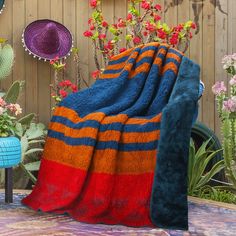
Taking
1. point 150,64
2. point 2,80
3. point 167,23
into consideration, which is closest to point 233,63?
point 150,64

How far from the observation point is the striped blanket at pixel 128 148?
3.09 metres

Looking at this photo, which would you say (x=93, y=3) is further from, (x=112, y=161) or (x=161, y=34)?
(x=112, y=161)

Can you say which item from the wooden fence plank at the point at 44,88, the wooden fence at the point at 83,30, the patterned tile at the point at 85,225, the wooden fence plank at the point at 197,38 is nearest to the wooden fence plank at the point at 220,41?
the wooden fence at the point at 83,30

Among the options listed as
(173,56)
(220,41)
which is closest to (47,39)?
(220,41)

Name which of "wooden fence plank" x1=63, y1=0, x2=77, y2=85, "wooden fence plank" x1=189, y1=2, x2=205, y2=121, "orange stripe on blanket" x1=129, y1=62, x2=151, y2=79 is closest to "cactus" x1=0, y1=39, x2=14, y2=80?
"wooden fence plank" x1=63, y1=0, x2=77, y2=85

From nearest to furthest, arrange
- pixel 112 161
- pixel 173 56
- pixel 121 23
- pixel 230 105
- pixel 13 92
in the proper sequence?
pixel 112 161, pixel 173 56, pixel 230 105, pixel 13 92, pixel 121 23

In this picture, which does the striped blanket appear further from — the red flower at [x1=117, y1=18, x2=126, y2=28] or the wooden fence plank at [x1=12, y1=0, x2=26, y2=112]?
the wooden fence plank at [x1=12, y1=0, x2=26, y2=112]

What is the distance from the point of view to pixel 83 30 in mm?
5262

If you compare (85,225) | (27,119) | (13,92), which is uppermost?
(13,92)

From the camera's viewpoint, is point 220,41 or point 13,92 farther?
point 220,41

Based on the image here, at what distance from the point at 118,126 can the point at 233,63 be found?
1.25 meters

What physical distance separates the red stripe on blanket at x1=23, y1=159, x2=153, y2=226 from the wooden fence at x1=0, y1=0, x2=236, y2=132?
183 centimetres

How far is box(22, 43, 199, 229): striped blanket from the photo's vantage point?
3.09 meters

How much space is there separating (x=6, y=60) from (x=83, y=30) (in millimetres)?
739
